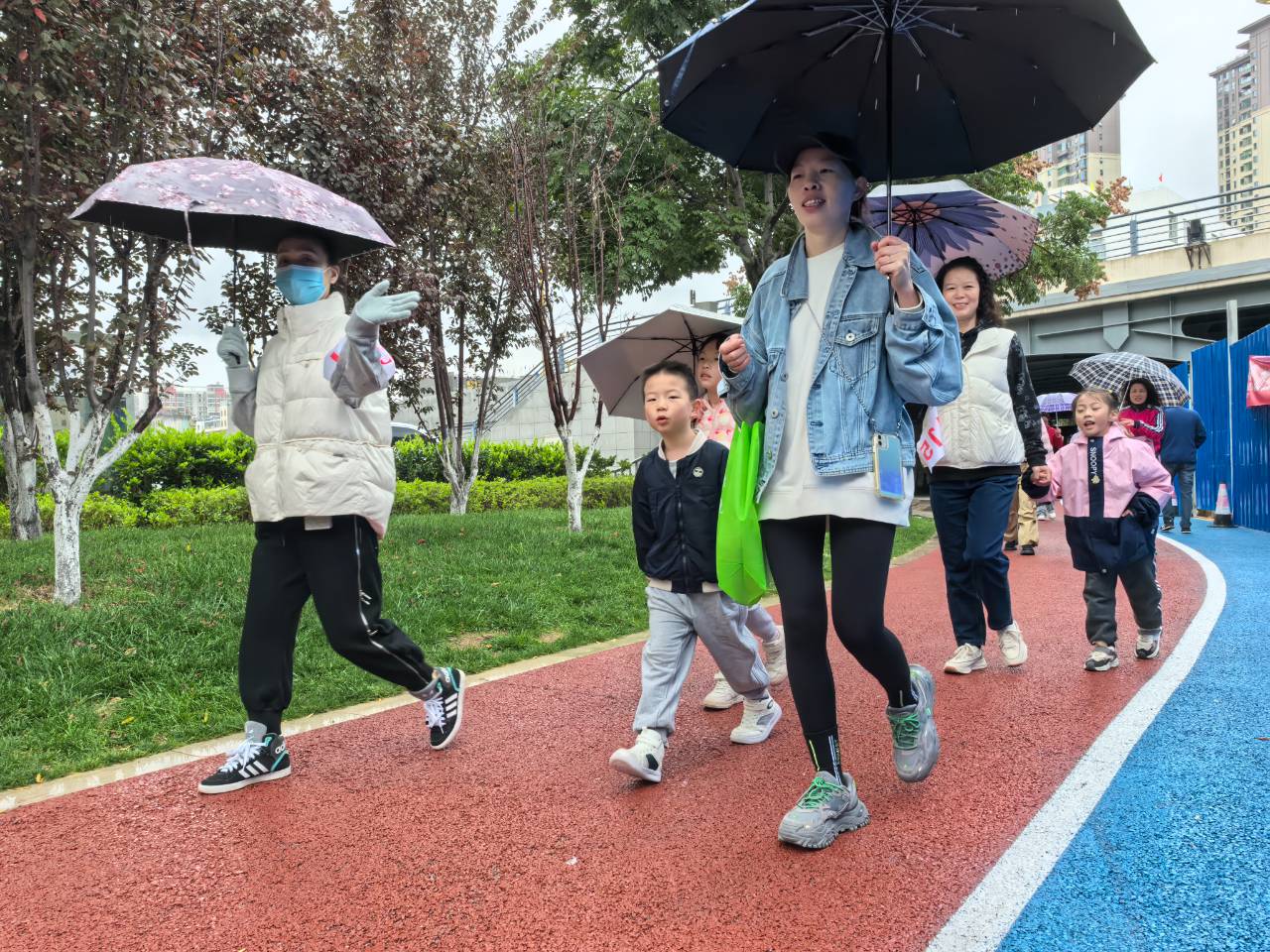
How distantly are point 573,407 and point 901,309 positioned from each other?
351 inches

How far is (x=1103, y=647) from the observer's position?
506cm

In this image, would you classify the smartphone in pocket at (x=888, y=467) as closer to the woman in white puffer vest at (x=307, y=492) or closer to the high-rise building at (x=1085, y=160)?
the woman in white puffer vest at (x=307, y=492)

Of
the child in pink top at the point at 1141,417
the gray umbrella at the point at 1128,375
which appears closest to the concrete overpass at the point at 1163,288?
the child in pink top at the point at 1141,417

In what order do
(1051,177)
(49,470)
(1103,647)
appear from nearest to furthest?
(1103,647)
(49,470)
(1051,177)

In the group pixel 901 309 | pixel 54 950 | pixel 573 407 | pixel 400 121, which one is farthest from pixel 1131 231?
pixel 54 950

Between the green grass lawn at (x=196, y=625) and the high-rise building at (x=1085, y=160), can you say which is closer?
the green grass lawn at (x=196, y=625)

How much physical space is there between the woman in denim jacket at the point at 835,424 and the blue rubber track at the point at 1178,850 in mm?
593

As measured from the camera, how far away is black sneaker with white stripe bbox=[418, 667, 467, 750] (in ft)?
13.0

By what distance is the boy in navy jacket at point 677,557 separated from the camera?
3604mm

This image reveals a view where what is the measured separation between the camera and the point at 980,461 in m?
4.84

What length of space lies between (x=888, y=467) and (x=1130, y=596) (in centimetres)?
331

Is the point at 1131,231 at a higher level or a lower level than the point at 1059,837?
higher

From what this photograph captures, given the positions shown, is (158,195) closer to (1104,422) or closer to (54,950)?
(54,950)

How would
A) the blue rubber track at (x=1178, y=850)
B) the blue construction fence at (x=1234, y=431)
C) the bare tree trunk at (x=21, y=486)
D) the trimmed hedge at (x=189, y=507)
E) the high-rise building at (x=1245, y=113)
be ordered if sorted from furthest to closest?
the high-rise building at (x=1245, y=113) → the blue construction fence at (x=1234, y=431) → the trimmed hedge at (x=189, y=507) → the bare tree trunk at (x=21, y=486) → the blue rubber track at (x=1178, y=850)
